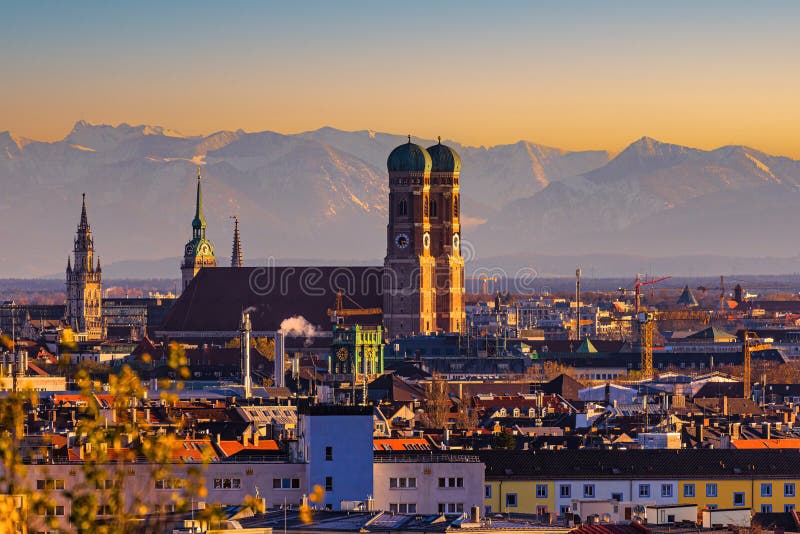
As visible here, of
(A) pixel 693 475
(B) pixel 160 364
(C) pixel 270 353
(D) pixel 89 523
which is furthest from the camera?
(C) pixel 270 353

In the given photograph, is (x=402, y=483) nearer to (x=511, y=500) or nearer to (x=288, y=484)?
(x=288, y=484)

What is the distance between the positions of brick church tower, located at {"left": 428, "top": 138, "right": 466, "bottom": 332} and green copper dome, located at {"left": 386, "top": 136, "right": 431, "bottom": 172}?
49.8 inches

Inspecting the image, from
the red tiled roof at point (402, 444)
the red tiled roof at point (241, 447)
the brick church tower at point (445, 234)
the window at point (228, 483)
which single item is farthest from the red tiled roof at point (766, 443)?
the brick church tower at point (445, 234)

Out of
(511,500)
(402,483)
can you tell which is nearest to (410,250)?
(511,500)

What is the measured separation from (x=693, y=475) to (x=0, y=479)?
1584 inches

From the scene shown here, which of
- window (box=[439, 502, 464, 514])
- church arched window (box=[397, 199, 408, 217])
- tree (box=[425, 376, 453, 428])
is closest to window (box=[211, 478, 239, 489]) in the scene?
window (box=[439, 502, 464, 514])

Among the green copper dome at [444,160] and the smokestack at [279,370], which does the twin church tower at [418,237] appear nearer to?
the green copper dome at [444,160]

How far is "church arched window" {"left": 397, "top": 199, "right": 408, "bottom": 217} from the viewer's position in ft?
634

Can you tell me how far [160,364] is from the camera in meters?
148

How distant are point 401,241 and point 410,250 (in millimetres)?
1016

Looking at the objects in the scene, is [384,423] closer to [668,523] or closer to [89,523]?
[668,523]

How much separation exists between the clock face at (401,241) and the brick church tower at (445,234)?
6.78 feet

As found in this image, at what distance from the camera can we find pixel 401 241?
19312 cm

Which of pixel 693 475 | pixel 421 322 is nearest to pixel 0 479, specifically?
pixel 693 475
